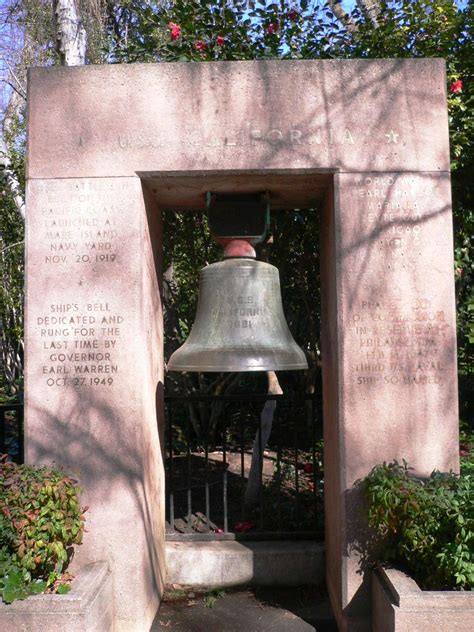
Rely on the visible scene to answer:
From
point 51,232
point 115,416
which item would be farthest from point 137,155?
point 115,416

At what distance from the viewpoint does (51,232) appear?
3.71 m

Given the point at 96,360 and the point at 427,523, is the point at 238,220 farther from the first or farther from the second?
the point at 427,523

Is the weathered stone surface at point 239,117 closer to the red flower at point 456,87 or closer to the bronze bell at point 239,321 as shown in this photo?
the bronze bell at point 239,321

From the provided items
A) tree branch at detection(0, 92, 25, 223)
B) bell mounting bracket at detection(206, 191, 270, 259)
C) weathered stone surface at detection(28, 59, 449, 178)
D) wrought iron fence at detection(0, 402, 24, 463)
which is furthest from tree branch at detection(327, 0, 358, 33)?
wrought iron fence at detection(0, 402, 24, 463)

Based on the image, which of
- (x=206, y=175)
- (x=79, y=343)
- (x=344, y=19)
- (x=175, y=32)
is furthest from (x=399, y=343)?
(x=344, y=19)

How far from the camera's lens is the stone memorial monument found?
3.64 metres

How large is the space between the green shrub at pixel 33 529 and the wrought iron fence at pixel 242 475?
160cm

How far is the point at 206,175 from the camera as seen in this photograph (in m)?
3.75

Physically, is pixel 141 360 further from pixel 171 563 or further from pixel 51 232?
pixel 171 563

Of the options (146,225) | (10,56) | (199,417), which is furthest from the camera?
(10,56)

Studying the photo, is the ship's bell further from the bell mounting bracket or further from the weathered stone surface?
the weathered stone surface

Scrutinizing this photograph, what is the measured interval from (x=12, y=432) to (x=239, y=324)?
21.5 ft

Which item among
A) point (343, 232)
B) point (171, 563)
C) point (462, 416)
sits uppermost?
point (343, 232)

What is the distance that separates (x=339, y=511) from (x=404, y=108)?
8.57ft
